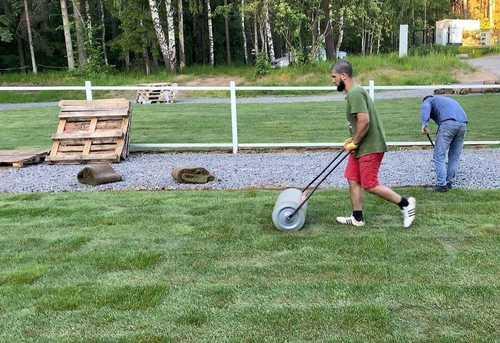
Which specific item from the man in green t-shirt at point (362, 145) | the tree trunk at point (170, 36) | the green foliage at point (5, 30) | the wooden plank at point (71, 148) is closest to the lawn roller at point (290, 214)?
the man in green t-shirt at point (362, 145)

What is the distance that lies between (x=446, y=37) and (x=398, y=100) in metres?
36.0

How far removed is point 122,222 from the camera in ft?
19.8

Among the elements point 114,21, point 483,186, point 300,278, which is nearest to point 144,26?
point 114,21

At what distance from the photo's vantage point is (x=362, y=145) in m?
5.32

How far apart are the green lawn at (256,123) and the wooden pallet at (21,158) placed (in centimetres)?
193

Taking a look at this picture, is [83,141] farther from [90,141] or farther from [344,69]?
[344,69]

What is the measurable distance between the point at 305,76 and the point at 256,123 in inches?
517

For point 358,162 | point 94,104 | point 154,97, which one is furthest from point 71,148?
point 154,97

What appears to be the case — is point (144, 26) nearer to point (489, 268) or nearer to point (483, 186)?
point (483, 186)

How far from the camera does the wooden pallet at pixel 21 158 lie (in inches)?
366

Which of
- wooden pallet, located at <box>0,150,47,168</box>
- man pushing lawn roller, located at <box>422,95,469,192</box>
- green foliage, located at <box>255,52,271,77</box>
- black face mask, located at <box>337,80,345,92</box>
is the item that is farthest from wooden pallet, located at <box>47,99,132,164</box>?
green foliage, located at <box>255,52,271,77</box>

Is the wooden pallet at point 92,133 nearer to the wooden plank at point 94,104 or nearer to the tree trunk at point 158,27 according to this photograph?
the wooden plank at point 94,104

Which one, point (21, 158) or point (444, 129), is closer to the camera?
point (444, 129)

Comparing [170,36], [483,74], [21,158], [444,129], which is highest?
[170,36]
